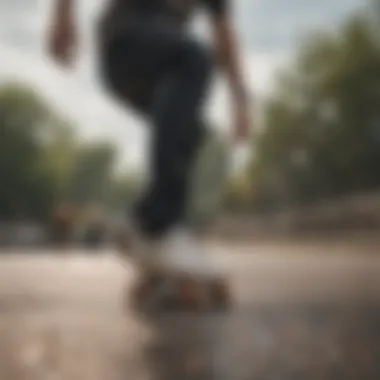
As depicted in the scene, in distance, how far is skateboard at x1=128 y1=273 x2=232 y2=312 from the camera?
98 cm

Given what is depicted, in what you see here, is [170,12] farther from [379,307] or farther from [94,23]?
[379,307]

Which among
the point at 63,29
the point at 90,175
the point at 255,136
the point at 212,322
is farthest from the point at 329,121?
the point at 212,322

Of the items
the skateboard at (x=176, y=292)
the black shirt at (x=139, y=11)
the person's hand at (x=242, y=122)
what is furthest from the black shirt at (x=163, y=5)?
the skateboard at (x=176, y=292)

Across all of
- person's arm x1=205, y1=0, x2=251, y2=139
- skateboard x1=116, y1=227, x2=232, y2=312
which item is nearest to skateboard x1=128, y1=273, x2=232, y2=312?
skateboard x1=116, y1=227, x2=232, y2=312

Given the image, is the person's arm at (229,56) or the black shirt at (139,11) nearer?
the black shirt at (139,11)

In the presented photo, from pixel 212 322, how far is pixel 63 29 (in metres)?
0.35

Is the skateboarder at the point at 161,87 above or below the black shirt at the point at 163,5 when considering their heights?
below

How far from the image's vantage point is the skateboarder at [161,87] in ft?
3.22

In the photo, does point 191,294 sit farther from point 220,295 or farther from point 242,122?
point 242,122

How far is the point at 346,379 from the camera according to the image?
1.74 feet

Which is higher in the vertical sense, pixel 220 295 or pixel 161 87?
pixel 161 87

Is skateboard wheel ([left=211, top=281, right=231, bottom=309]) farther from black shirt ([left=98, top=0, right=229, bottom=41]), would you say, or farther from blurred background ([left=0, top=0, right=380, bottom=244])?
black shirt ([left=98, top=0, right=229, bottom=41])

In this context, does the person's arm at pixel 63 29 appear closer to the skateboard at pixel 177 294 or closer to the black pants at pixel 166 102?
the black pants at pixel 166 102

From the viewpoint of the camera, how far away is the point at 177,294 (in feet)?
3.25
